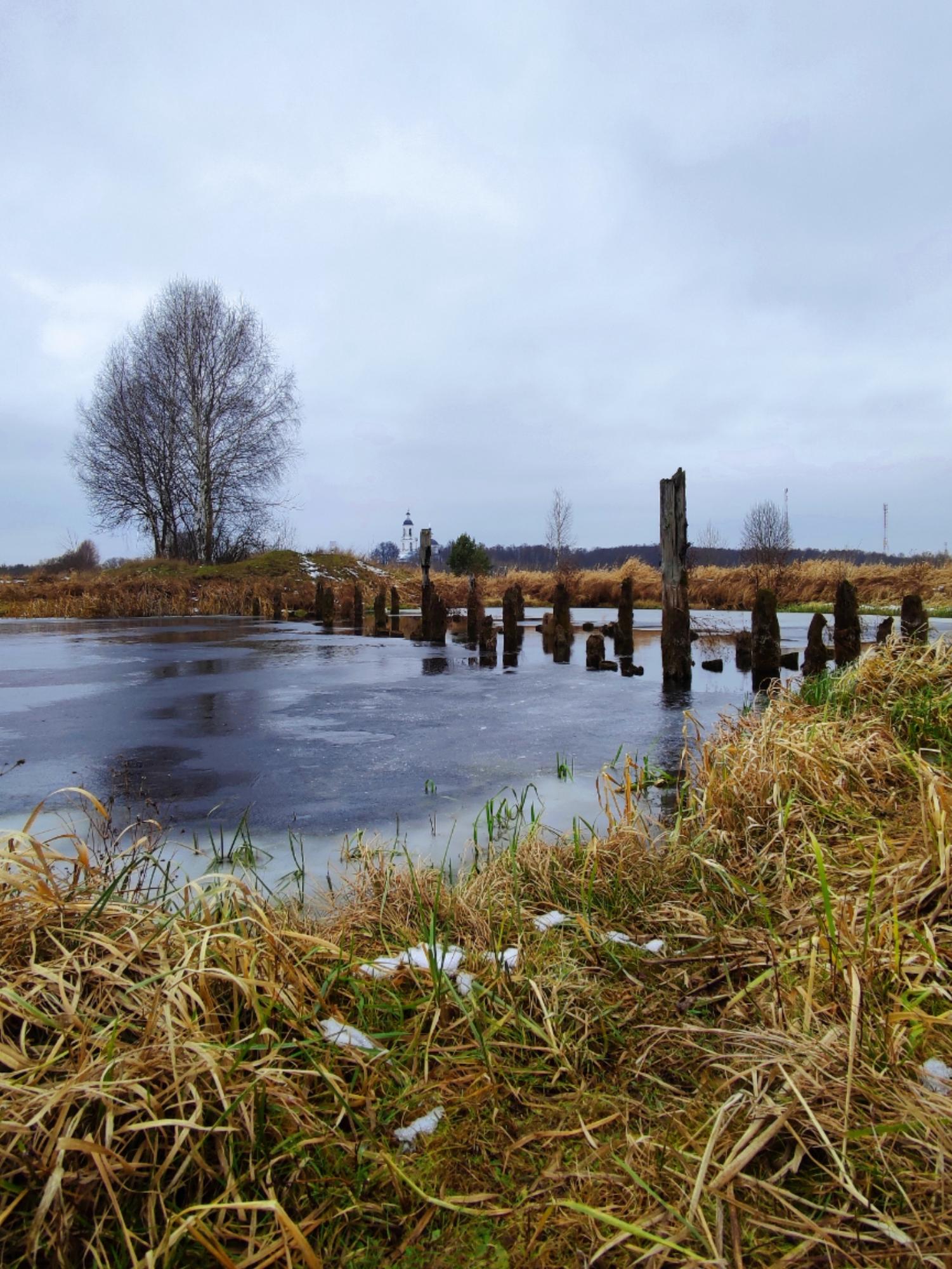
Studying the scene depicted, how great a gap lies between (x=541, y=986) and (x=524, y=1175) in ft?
2.20

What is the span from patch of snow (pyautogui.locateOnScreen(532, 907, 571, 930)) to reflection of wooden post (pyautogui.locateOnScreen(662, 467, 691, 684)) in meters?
7.01

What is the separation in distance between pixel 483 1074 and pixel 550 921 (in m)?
0.91

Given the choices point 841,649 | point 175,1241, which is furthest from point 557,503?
point 175,1241

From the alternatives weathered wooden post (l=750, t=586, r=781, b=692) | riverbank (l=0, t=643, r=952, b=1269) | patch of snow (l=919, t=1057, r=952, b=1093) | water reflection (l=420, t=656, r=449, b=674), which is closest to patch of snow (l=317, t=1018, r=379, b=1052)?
riverbank (l=0, t=643, r=952, b=1269)

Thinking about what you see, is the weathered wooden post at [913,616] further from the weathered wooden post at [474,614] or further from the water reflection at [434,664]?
the weathered wooden post at [474,614]

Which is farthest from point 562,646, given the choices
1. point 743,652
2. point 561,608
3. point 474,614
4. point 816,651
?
point 816,651

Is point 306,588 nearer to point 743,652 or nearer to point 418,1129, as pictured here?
point 743,652

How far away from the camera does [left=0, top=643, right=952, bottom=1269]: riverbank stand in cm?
138

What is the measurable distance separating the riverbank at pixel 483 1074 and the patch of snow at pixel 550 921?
0.11ft

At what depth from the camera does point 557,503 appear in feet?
141

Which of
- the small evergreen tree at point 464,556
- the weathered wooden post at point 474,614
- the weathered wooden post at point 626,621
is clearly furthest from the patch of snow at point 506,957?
the small evergreen tree at point 464,556

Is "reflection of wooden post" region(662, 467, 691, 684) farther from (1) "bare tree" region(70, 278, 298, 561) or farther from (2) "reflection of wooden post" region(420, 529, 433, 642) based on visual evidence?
(1) "bare tree" region(70, 278, 298, 561)

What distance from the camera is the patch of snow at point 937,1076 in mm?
1653

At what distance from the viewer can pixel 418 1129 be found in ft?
5.55
